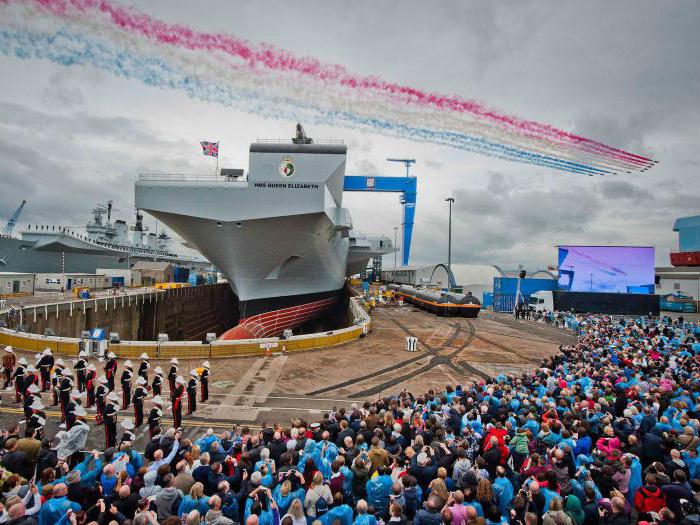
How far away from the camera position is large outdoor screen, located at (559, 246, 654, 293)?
135 ft

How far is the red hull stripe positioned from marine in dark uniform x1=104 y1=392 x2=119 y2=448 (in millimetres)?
13699

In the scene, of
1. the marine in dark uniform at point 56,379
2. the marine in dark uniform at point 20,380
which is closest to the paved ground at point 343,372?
the marine in dark uniform at point 20,380

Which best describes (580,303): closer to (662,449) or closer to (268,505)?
(662,449)

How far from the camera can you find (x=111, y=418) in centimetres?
764

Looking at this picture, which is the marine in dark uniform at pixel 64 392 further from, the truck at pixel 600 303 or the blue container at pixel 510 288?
the blue container at pixel 510 288

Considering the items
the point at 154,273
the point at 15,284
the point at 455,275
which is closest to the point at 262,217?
the point at 15,284

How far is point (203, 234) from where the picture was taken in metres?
21.9

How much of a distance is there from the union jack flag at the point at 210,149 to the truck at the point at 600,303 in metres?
34.4

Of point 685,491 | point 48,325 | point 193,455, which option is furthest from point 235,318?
point 685,491

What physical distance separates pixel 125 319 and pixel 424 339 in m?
24.8

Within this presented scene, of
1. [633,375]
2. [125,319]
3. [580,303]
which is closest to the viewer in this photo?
[633,375]

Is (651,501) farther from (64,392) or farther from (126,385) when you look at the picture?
(64,392)

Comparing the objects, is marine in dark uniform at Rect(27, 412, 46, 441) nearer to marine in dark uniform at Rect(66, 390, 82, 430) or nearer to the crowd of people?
the crowd of people

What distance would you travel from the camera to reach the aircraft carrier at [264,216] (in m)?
20.2
